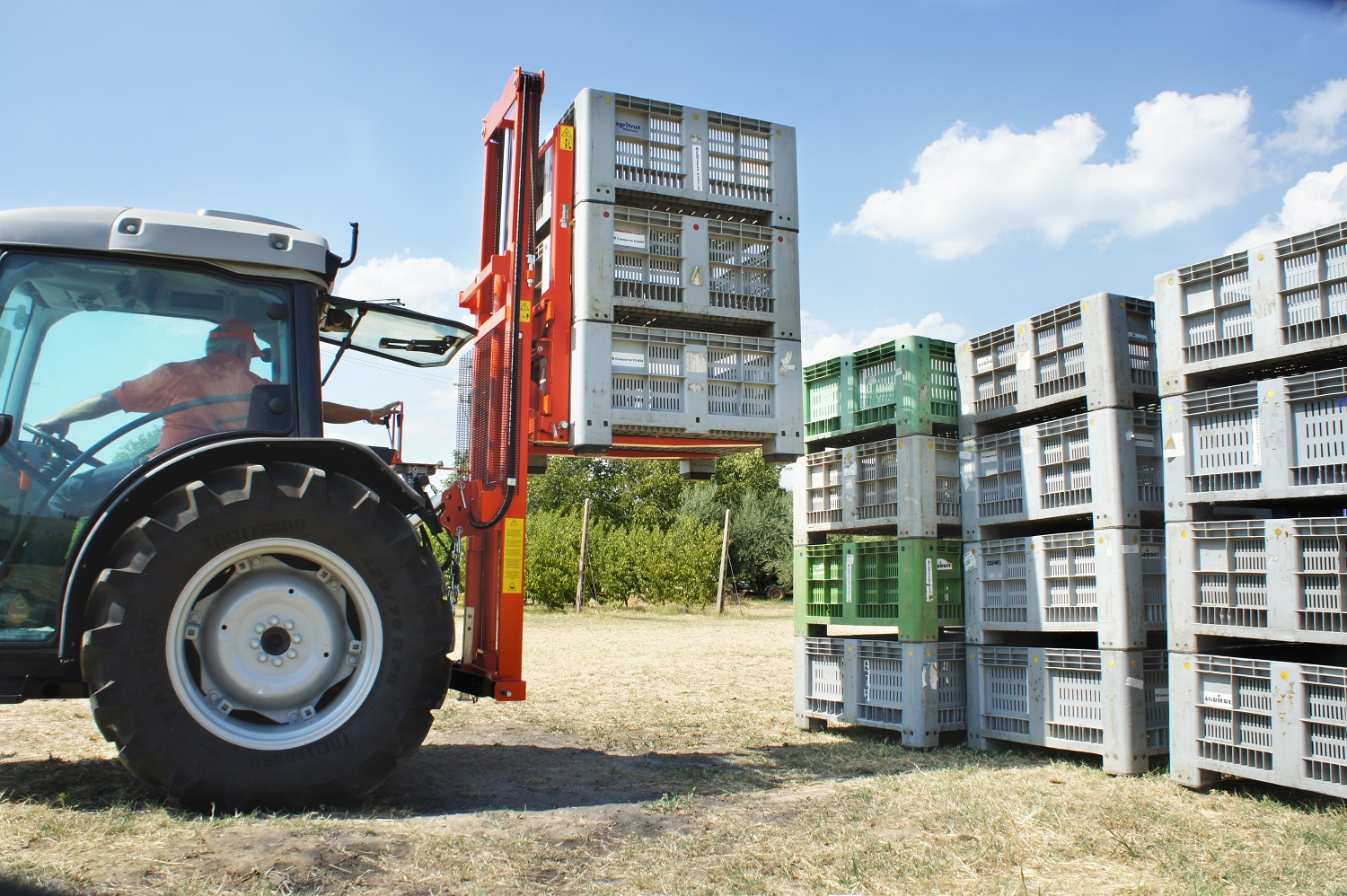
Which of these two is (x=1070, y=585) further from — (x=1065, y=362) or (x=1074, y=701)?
(x=1065, y=362)

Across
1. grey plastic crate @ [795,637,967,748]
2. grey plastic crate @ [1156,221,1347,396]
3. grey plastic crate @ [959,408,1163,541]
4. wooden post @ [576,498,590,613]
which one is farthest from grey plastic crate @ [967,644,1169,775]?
wooden post @ [576,498,590,613]

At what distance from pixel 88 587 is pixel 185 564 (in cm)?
41

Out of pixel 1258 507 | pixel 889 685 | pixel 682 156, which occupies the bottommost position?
pixel 889 685

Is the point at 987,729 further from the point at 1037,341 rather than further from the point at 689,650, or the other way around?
the point at 689,650

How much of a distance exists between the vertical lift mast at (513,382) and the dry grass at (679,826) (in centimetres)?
80

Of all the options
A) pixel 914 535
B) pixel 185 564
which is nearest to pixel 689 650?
pixel 914 535

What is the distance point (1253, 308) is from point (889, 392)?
2290 millimetres

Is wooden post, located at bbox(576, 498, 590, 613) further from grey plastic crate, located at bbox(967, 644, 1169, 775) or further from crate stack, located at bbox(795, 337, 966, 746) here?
grey plastic crate, located at bbox(967, 644, 1169, 775)

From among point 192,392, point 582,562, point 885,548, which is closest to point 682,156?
point 885,548

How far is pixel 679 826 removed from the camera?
13.3ft

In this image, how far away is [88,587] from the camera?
3947mm

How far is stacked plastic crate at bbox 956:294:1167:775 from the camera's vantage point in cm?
535

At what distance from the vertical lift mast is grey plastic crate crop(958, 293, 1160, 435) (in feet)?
5.17

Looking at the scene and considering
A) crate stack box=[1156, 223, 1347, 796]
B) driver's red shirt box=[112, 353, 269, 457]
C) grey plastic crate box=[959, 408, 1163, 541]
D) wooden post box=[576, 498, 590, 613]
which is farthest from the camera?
wooden post box=[576, 498, 590, 613]
